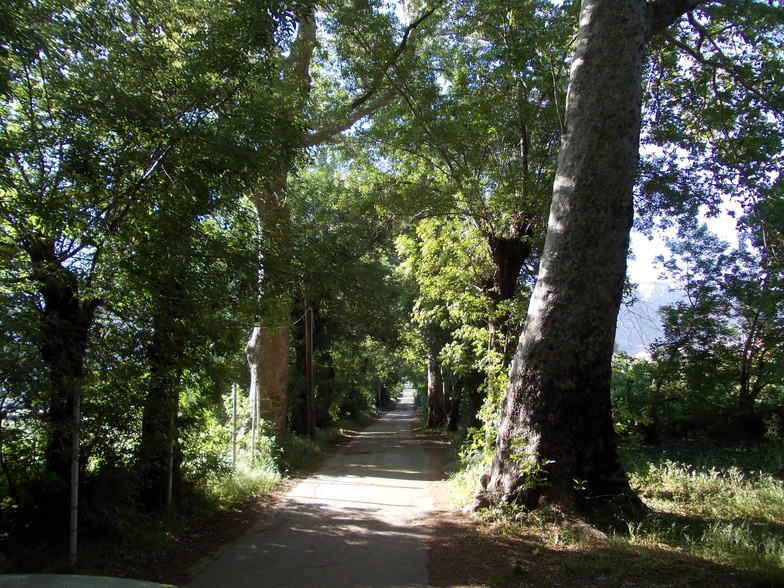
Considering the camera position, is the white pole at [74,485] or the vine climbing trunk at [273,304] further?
the vine climbing trunk at [273,304]

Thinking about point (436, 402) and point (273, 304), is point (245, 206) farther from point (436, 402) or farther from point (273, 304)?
point (436, 402)

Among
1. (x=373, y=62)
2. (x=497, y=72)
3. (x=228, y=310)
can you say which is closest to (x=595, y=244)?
(x=228, y=310)

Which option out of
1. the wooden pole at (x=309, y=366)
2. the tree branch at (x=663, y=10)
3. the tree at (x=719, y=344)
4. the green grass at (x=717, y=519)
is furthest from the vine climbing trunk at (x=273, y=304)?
the tree at (x=719, y=344)

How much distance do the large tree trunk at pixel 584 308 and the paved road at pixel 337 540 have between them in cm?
167

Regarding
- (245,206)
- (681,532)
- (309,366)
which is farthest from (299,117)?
(309,366)

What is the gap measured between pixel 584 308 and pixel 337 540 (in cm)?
430

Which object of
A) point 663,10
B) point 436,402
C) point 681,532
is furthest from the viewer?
point 436,402

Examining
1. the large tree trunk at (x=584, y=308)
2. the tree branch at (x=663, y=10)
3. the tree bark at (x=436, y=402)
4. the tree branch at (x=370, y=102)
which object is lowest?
the tree bark at (x=436, y=402)

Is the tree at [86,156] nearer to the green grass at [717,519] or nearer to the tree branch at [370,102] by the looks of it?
the tree branch at [370,102]

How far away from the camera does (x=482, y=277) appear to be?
13.1 m

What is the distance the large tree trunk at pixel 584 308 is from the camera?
673cm

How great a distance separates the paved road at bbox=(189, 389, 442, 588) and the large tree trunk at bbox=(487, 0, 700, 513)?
5.47 ft

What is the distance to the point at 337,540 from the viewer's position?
6953 millimetres

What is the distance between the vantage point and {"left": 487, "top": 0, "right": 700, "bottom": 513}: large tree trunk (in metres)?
6.73
